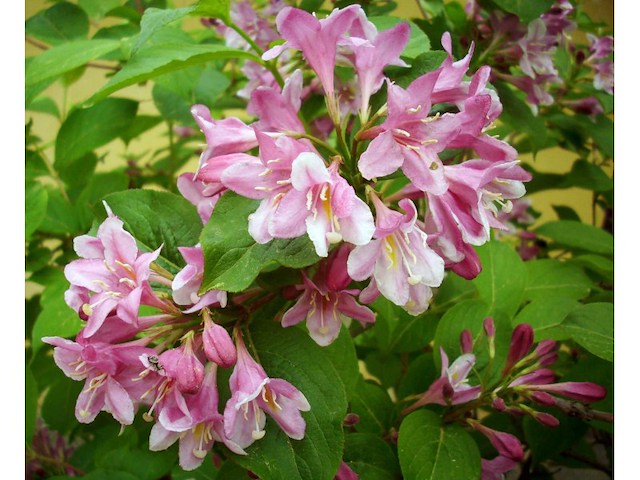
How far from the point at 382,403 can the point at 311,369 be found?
20 centimetres

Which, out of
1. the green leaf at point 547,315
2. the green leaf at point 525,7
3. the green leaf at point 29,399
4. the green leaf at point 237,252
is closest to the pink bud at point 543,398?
the green leaf at point 547,315

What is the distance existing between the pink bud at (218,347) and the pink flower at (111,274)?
5 cm

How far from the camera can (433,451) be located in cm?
54

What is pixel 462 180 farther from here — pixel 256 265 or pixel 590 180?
pixel 590 180

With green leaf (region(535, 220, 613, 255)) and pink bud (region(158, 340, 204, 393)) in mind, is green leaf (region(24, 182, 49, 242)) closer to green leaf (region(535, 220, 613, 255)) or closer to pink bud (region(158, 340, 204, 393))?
pink bud (region(158, 340, 204, 393))

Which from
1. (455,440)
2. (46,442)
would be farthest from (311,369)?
(46,442)

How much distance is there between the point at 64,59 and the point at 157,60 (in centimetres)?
22

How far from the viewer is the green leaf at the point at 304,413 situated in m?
0.45

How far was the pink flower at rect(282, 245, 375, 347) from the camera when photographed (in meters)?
0.47

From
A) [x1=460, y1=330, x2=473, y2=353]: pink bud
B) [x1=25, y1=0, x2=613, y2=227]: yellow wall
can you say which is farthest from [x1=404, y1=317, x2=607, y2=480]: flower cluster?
[x1=25, y1=0, x2=613, y2=227]: yellow wall

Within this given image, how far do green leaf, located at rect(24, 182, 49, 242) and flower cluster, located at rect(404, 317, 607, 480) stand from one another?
46cm

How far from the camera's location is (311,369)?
476 mm

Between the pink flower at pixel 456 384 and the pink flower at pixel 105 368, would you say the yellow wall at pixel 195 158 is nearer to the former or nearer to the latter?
the pink flower at pixel 456 384

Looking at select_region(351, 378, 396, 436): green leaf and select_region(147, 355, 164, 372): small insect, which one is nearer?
select_region(147, 355, 164, 372): small insect
